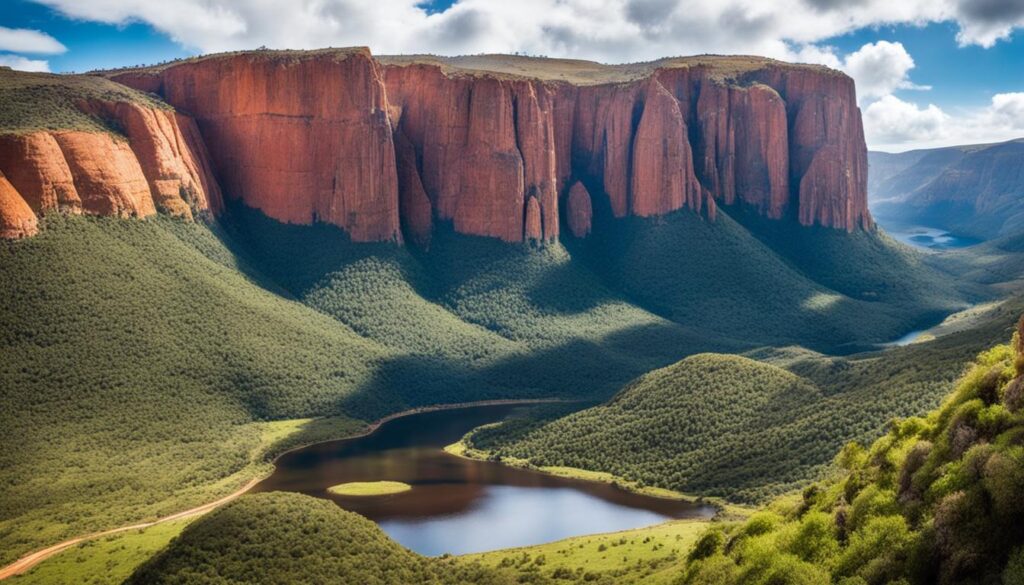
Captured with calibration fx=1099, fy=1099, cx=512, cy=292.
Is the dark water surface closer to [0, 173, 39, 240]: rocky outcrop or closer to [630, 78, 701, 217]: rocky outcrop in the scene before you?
[0, 173, 39, 240]: rocky outcrop

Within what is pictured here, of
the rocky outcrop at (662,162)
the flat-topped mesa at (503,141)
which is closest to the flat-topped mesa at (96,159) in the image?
the flat-topped mesa at (503,141)

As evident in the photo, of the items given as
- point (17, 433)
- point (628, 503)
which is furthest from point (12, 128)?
point (628, 503)

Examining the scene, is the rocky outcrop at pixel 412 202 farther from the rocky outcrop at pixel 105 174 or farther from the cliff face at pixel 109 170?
the rocky outcrop at pixel 105 174

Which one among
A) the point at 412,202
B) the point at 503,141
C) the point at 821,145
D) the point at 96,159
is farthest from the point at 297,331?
the point at 821,145

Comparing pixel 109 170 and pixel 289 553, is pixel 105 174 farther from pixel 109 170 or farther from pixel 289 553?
pixel 289 553

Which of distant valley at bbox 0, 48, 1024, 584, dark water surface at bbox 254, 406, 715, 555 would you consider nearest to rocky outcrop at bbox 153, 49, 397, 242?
distant valley at bbox 0, 48, 1024, 584

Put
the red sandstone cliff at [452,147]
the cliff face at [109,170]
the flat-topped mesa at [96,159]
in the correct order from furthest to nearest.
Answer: the red sandstone cliff at [452,147], the flat-topped mesa at [96,159], the cliff face at [109,170]

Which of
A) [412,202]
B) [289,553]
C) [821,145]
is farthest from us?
[821,145]
